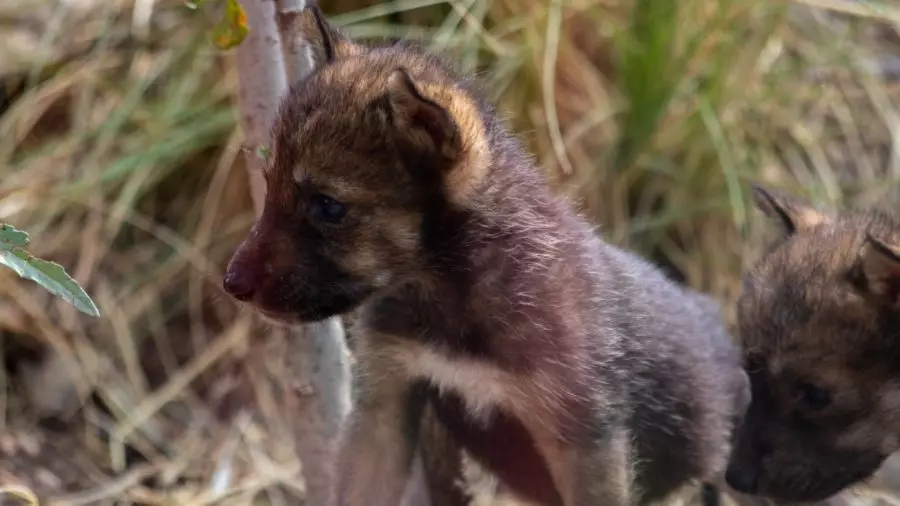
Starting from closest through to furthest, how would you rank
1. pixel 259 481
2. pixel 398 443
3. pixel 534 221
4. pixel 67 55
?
1. pixel 534 221
2. pixel 398 443
3. pixel 259 481
4. pixel 67 55

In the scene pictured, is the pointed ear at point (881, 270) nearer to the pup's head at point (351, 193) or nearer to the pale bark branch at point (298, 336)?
the pup's head at point (351, 193)

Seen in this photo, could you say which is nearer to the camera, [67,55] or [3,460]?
[3,460]

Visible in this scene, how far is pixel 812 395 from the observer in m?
1.65

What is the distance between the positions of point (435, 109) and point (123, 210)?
1420mm

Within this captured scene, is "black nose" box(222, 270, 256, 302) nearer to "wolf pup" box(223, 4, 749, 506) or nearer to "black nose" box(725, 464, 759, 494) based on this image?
"wolf pup" box(223, 4, 749, 506)

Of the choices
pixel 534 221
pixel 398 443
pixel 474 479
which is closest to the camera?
pixel 534 221

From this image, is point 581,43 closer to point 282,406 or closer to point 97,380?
point 282,406

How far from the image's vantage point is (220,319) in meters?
2.69

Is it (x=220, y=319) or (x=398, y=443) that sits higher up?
(x=398, y=443)

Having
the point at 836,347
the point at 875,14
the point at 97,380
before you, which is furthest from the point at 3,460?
the point at 875,14

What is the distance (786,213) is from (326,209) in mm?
859

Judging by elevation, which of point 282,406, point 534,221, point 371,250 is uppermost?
point 371,250

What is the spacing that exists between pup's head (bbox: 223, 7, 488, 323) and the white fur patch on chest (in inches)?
6.9

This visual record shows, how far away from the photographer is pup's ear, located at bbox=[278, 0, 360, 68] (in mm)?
1575
